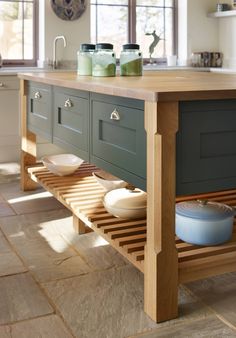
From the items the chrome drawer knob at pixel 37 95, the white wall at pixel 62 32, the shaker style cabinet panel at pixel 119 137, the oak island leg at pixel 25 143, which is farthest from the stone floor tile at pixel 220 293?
the white wall at pixel 62 32

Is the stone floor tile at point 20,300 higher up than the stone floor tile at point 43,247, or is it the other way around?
the stone floor tile at point 43,247

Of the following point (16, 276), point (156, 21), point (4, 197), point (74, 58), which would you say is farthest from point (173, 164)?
point (156, 21)

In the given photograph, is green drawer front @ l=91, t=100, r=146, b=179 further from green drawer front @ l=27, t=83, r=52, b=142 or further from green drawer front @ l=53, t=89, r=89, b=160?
green drawer front @ l=27, t=83, r=52, b=142

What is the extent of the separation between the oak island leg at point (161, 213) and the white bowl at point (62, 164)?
160 centimetres

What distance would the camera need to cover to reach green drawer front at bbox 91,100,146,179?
1.96 metres

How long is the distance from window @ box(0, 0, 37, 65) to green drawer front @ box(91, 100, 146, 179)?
11.6ft

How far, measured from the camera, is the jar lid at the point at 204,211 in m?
2.18

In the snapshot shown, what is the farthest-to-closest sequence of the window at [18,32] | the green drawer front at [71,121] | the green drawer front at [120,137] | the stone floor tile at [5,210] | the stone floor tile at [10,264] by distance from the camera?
the window at [18,32] → the stone floor tile at [5,210] → the green drawer front at [71,121] → the stone floor tile at [10,264] → the green drawer front at [120,137]

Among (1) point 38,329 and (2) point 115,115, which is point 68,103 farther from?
(1) point 38,329

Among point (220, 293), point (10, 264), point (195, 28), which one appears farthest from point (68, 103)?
point (195, 28)

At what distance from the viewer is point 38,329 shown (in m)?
1.86

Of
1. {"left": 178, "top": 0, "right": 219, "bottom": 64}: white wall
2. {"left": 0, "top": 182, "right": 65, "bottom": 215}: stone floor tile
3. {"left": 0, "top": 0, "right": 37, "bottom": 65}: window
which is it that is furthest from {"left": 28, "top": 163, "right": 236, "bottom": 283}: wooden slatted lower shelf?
{"left": 178, "top": 0, "right": 219, "bottom": 64}: white wall

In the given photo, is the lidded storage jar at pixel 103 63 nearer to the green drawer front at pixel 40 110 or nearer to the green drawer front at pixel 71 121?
the green drawer front at pixel 71 121

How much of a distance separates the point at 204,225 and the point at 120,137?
0.52 meters
